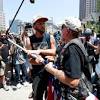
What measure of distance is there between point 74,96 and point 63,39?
1.99ft

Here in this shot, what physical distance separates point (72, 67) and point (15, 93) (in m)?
5.90

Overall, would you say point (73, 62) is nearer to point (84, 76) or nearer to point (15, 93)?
point (84, 76)

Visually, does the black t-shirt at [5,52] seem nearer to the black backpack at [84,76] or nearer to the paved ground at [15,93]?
the paved ground at [15,93]

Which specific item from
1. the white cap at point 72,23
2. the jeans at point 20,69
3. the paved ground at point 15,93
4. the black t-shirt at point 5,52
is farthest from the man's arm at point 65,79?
the black t-shirt at point 5,52

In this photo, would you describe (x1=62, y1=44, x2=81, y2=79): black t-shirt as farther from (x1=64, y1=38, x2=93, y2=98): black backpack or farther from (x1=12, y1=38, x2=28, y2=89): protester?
(x1=12, y1=38, x2=28, y2=89): protester

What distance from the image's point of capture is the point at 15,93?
30.0 feet

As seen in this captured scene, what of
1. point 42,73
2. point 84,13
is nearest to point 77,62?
point 42,73

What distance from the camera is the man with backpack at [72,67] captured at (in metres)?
3.46

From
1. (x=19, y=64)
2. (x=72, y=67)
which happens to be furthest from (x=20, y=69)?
(x=72, y=67)

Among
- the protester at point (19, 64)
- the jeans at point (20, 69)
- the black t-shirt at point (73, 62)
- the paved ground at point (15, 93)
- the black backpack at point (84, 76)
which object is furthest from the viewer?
the jeans at point (20, 69)

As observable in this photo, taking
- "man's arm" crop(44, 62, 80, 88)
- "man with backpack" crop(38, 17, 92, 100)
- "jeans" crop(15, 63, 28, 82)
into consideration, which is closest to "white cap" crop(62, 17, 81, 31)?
"man with backpack" crop(38, 17, 92, 100)

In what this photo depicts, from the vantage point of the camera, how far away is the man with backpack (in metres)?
3.46

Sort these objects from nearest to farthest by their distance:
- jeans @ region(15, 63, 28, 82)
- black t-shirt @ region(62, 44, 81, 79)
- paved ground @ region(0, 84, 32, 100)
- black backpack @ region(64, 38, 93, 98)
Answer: black t-shirt @ region(62, 44, 81, 79), black backpack @ region(64, 38, 93, 98), paved ground @ region(0, 84, 32, 100), jeans @ region(15, 63, 28, 82)

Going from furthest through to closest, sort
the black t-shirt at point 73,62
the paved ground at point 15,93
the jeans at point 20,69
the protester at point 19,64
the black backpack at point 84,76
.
Result: the jeans at point 20,69 → the protester at point 19,64 → the paved ground at point 15,93 → the black backpack at point 84,76 → the black t-shirt at point 73,62
